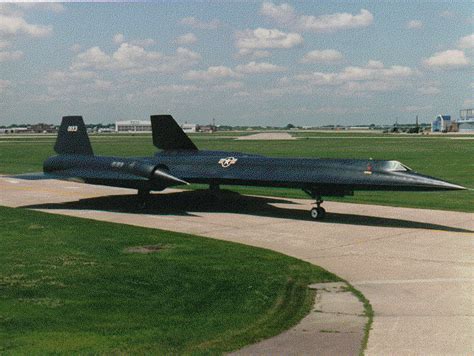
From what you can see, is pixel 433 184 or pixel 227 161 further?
pixel 227 161

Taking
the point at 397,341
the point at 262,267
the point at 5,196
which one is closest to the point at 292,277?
the point at 262,267

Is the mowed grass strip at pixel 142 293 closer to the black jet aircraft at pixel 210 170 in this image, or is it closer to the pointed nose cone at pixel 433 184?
the black jet aircraft at pixel 210 170

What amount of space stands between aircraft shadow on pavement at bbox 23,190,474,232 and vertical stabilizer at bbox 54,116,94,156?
7.85 ft

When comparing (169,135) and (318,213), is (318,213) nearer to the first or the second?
(318,213)

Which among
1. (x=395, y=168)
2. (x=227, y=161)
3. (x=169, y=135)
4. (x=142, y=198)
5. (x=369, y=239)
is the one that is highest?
(x=169, y=135)

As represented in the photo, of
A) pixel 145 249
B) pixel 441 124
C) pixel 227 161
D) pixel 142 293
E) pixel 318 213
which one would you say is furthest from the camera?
pixel 441 124

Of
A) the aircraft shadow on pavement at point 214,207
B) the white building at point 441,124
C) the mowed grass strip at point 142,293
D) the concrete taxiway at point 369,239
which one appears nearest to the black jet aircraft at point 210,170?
the aircraft shadow on pavement at point 214,207

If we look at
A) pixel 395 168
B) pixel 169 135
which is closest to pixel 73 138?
pixel 169 135

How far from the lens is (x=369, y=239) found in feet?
53.9

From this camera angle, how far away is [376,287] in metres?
11.2

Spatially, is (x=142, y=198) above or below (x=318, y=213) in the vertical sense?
above

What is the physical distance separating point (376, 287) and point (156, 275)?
4651 mm

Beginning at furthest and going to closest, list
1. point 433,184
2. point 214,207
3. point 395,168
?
point 214,207, point 395,168, point 433,184

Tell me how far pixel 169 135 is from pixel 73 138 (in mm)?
4407
